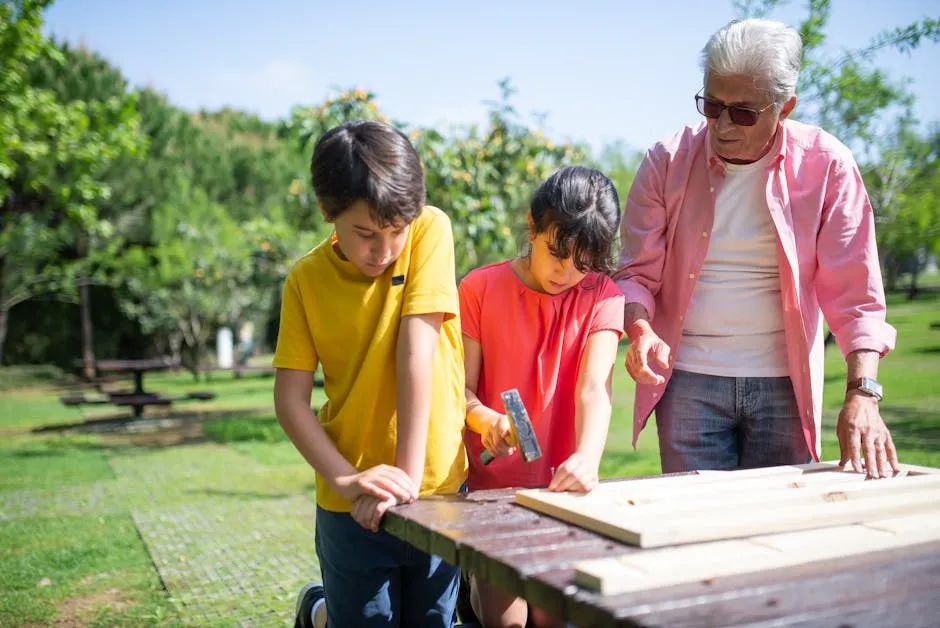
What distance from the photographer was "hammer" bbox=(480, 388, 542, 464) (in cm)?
217

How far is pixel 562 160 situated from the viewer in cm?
1016

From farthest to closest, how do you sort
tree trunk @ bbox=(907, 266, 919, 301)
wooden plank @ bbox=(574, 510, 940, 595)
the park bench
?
tree trunk @ bbox=(907, 266, 919, 301)
the park bench
wooden plank @ bbox=(574, 510, 940, 595)

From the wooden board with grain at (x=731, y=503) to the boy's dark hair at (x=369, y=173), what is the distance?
76 cm

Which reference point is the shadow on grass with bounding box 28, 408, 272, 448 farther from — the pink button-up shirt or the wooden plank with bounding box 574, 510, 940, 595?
the wooden plank with bounding box 574, 510, 940, 595

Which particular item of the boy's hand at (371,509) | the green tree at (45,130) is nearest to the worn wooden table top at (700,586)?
the boy's hand at (371,509)

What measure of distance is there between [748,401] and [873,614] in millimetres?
1631

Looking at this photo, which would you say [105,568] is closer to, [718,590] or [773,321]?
[773,321]

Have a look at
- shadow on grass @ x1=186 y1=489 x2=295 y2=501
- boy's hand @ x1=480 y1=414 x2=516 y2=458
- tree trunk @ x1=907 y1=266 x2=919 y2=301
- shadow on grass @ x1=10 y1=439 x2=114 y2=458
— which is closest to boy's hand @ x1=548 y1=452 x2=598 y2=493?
boy's hand @ x1=480 y1=414 x2=516 y2=458

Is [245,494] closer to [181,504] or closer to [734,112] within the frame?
[181,504]

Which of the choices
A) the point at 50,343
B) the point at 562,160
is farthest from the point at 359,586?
the point at 50,343

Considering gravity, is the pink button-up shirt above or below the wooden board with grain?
above

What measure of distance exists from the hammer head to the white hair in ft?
4.05

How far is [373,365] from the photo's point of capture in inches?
90.9

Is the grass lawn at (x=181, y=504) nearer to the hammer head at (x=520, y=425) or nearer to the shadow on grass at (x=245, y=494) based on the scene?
the shadow on grass at (x=245, y=494)
